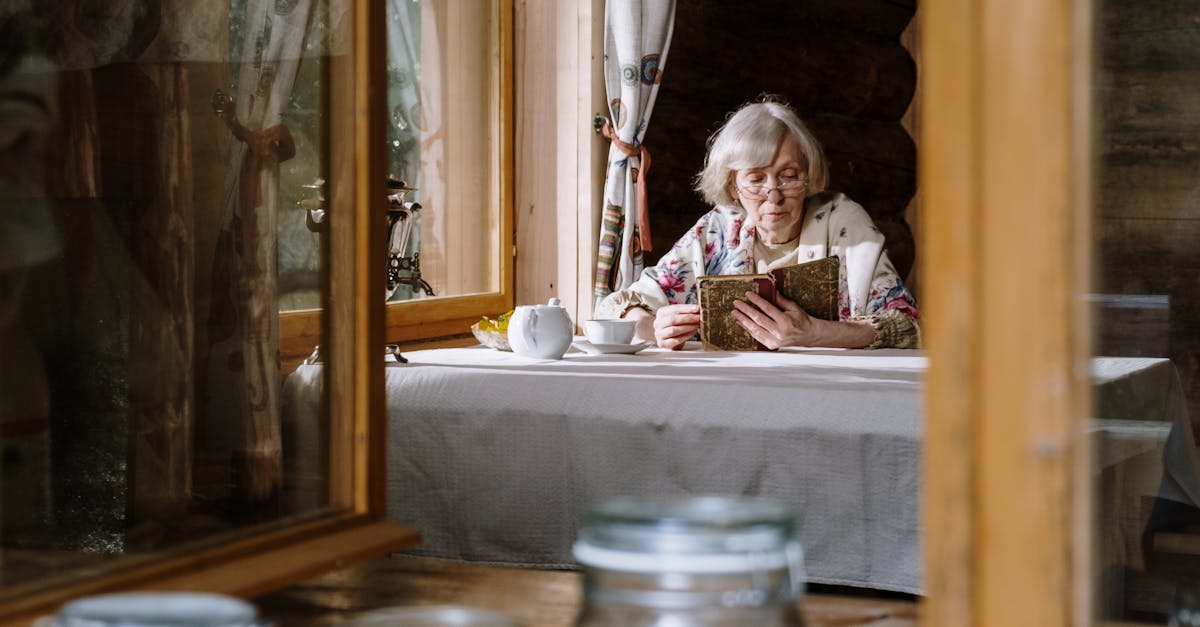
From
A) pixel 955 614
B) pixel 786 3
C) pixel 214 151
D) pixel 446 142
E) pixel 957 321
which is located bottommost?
pixel 955 614

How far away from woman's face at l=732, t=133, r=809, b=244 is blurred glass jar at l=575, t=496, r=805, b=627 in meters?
2.64

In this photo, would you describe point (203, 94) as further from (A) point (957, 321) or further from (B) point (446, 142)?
(B) point (446, 142)

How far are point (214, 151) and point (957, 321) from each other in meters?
0.68

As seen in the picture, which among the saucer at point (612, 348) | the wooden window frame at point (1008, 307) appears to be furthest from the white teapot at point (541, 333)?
the wooden window frame at point (1008, 307)

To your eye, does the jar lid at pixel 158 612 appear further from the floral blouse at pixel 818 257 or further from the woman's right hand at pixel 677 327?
the floral blouse at pixel 818 257

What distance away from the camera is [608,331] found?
2.67 meters

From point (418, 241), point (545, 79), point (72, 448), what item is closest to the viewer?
point (72, 448)

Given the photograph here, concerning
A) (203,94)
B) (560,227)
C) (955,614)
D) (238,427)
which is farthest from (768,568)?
(560,227)

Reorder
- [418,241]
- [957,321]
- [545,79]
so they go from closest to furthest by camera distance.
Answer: [957,321] → [418,241] → [545,79]

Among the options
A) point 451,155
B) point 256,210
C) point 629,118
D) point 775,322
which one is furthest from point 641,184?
point 256,210

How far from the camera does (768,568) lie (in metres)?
0.61

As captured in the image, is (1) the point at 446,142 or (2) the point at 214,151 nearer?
(2) the point at 214,151

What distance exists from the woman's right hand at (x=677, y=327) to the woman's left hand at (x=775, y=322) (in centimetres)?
10

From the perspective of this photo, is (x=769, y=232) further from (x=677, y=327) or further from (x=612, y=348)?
(x=612, y=348)
